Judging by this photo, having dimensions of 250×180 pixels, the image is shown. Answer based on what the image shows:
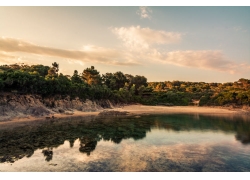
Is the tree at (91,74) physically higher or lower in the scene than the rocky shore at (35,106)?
higher

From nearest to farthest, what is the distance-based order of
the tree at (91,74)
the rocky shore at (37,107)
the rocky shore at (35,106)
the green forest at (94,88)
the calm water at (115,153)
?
the calm water at (115,153) → the rocky shore at (37,107) → the rocky shore at (35,106) → the green forest at (94,88) → the tree at (91,74)

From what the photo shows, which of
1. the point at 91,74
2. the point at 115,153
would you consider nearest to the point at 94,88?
the point at 91,74

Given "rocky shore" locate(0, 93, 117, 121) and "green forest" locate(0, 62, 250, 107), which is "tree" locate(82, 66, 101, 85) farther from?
"rocky shore" locate(0, 93, 117, 121)

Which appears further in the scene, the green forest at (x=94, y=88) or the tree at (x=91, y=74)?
the tree at (x=91, y=74)

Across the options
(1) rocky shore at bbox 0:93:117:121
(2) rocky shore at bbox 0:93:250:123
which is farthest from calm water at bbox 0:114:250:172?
(1) rocky shore at bbox 0:93:117:121

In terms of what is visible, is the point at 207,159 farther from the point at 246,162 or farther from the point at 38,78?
the point at 38,78

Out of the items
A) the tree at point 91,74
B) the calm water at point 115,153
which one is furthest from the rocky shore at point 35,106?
the tree at point 91,74

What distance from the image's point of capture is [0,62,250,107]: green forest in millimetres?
34281

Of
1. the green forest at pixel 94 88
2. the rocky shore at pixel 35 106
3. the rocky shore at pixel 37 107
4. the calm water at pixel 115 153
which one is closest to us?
the calm water at pixel 115 153

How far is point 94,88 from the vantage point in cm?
5297

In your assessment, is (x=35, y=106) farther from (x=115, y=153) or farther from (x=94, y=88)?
(x=115, y=153)

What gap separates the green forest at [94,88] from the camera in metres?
34.3

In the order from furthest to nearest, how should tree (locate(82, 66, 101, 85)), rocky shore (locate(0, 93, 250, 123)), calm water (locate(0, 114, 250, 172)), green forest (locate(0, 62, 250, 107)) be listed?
tree (locate(82, 66, 101, 85)) < green forest (locate(0, 62, 250, 107)) < rocky shore (locate(0, 93, 250, 123)) < calm water (locate(0, 114, 250, 172))

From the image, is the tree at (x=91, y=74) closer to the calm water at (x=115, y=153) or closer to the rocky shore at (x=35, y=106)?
the rocky shore at (x=35, y=106)
